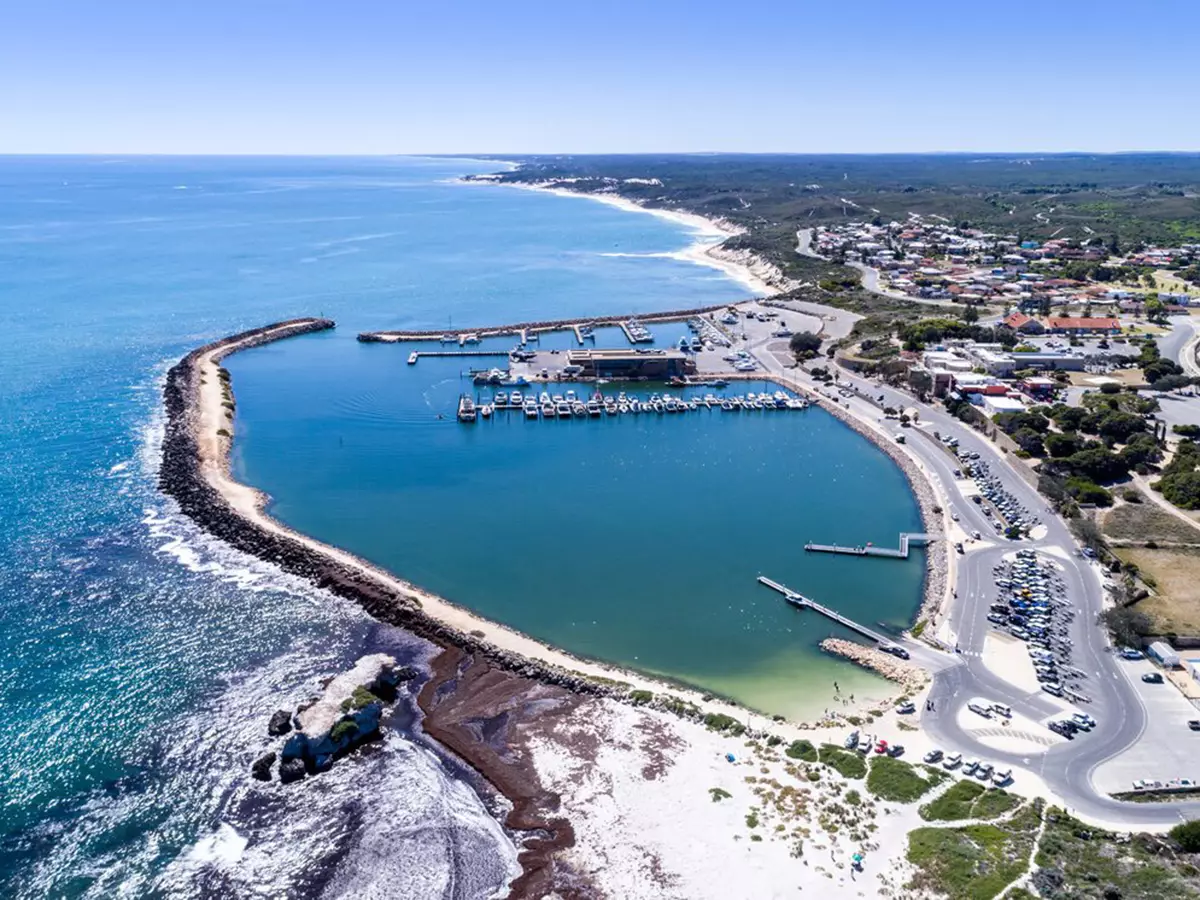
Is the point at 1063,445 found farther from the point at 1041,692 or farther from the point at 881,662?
the point at 881,662

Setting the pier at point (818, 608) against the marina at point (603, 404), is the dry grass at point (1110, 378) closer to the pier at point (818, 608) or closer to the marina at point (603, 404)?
the marina at point (603, 404)

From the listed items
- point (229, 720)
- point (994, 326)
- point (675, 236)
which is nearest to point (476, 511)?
point (229, 720)

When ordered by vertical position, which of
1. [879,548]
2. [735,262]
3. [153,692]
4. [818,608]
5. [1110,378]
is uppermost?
[735,262]

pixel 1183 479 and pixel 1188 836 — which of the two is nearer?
pixel 1188 836

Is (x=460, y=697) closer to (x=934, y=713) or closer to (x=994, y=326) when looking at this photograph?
(x=934, y=713)

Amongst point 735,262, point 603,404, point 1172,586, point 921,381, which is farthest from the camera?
point 735,262

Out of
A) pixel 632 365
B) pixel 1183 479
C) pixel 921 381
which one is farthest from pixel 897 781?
pixel 632 365
